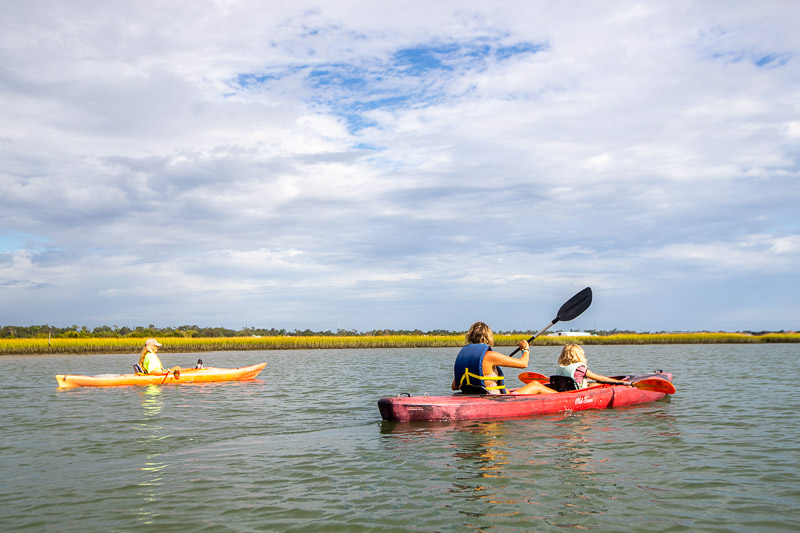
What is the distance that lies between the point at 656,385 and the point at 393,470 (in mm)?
6996

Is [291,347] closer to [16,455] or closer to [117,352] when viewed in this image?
[117,352]

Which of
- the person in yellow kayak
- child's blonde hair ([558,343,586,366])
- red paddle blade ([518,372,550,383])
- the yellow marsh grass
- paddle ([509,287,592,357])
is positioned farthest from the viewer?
the yellow marsh grass

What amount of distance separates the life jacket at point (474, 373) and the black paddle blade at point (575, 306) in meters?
3.34

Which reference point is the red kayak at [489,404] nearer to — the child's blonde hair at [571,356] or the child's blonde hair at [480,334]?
the child's blonde hair at [571,356]

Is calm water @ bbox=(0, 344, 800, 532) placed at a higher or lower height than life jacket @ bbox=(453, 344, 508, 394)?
lower

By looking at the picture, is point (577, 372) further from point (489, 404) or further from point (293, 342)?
point (293, 342)

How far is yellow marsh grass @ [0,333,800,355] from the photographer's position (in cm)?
3775

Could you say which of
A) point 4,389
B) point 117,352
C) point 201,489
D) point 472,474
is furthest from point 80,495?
point 117,352

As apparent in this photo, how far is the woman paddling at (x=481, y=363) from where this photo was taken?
8.74 metres

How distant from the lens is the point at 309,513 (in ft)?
15.5

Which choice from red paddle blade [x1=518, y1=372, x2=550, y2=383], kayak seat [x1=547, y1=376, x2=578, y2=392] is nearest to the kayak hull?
red paddle blade [x1=518, y1=372, x2=550, y2=383]

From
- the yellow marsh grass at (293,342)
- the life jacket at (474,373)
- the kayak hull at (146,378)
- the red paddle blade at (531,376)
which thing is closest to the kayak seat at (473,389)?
the life jacket at (474,373)

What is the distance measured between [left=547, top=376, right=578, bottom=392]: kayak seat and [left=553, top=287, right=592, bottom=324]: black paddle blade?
2035mm

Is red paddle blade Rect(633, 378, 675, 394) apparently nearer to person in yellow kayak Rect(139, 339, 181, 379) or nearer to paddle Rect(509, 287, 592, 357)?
paddle Rect(509, 287, 592, 357)
